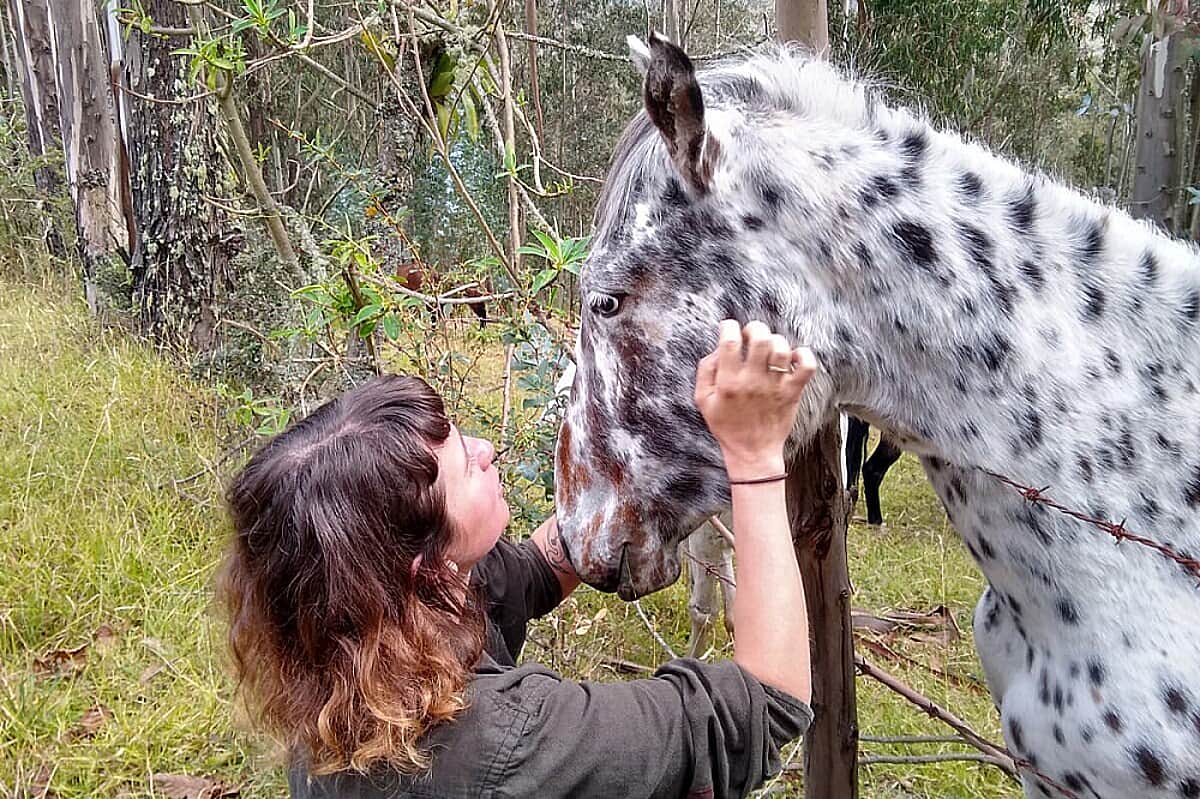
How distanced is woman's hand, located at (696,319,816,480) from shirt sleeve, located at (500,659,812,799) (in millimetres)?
317

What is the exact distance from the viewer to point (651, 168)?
58.5 inches

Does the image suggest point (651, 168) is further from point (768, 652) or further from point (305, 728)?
point (305, 728)

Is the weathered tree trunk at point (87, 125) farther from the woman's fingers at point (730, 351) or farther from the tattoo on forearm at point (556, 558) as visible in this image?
the woman's fingers at point (730, 351)

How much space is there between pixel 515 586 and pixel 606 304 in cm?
72

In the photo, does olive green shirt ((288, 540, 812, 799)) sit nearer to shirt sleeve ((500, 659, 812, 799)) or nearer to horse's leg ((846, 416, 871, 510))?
shirt sleeve ((500, 659, 812, 799))

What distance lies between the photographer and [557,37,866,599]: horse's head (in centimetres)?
142

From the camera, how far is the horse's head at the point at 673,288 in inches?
55.7

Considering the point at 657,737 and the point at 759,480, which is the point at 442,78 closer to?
the point at 759,480

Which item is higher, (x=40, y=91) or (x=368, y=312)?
(x=40, y=91)

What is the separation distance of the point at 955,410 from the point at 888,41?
293 inches

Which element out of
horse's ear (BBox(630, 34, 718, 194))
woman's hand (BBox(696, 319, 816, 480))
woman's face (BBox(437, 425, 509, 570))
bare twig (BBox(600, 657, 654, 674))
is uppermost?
horse's ear (BBox(630, 34, 718, 194))

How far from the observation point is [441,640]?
56.4 inches

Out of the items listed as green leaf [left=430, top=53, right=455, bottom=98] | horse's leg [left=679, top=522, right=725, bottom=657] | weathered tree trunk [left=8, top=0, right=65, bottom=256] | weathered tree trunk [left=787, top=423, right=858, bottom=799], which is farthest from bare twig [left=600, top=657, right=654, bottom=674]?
weathered tree trunk [left=8, top=0, right=65, bottom=256]

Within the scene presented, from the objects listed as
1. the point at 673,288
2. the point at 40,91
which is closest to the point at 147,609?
the point at 673,288
